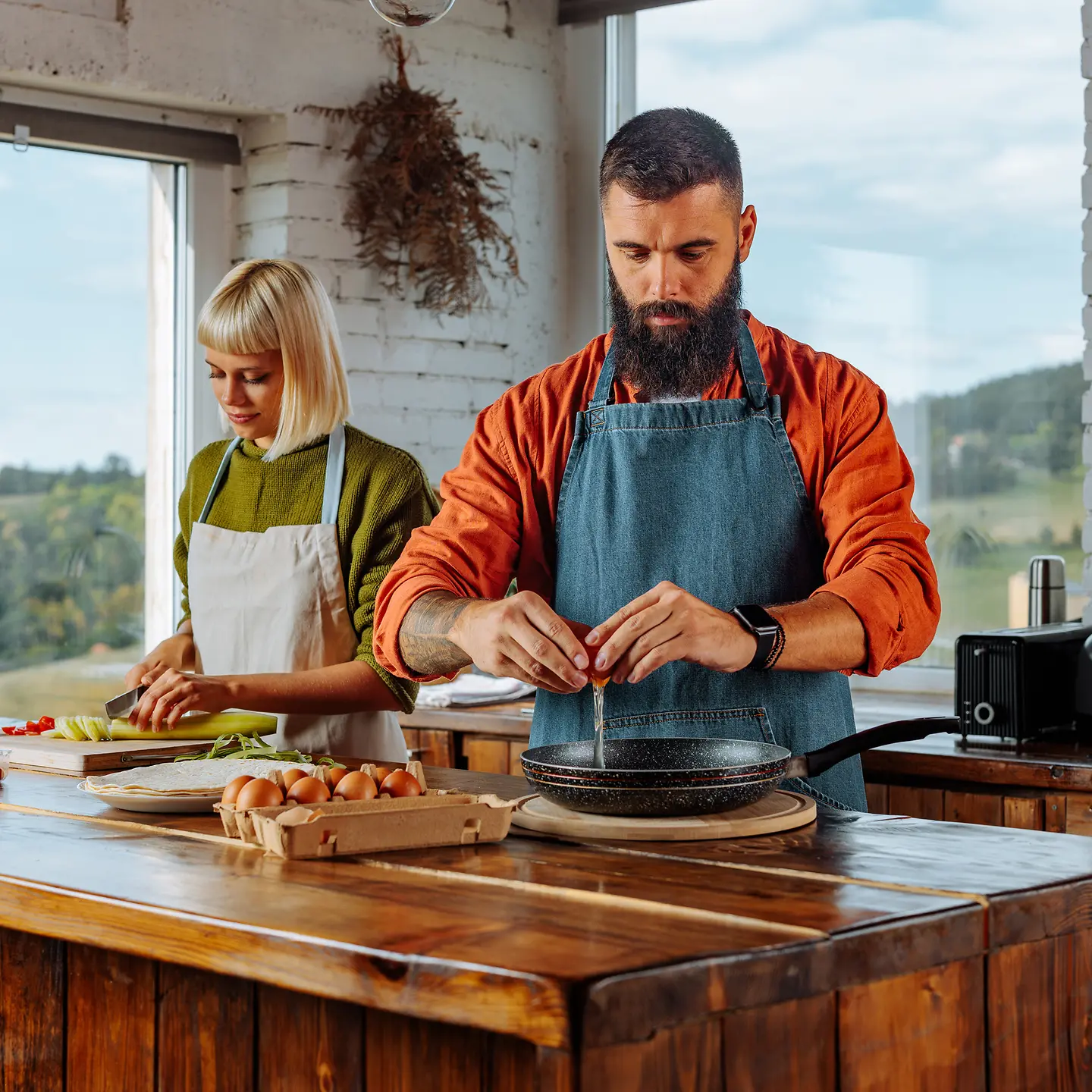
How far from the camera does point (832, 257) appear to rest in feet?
12.6

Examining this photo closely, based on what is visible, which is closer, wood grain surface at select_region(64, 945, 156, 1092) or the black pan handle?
wood grain surface at select_region(64, 945, 156, 1092)

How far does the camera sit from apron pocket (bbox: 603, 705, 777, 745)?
2.05m

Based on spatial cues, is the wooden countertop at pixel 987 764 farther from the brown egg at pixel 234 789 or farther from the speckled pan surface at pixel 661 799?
the brown egg at pixel 234 789

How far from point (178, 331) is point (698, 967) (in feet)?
10.0

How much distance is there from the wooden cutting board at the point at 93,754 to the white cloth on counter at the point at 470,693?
3.73ft

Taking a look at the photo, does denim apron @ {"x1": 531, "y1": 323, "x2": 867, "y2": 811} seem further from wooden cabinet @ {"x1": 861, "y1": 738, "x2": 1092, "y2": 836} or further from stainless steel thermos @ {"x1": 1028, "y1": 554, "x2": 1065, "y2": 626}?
stainless steel thermos @ {"x1": 1028, "y1": 554, "x2": 1065, "y2": 626}

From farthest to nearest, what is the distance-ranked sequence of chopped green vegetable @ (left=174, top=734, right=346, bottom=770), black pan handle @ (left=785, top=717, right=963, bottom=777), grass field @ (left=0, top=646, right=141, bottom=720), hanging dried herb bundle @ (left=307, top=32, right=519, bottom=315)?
1. hanging dried herb bundle @ (left=307, top=32, right=519, bottom=315)
2. grass field @ (left=0, top=646, right=141, bottom=720)
3. chopped green vegetable @ (left=174, top=734, right=346, bottom=770)
4. black pan handle @ (left=785, top=717, right=963, bottom=777)

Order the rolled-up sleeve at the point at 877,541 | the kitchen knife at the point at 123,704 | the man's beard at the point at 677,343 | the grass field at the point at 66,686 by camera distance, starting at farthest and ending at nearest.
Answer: the grass field at the point at 66,686 → the kitchen knife at the point at 123,704 → the man's beard at the point at 677,343 → the rolled-up sleeve at the point at 877,541

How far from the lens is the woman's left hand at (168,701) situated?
226 cm

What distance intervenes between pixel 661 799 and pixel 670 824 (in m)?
0.03

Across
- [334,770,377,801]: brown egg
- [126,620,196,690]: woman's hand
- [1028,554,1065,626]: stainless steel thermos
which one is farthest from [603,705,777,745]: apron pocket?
[1028,554,1065,626]: stainless steel thermos

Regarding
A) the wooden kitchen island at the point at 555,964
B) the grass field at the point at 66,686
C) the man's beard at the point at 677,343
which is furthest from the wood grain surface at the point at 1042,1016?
the grass field at the point at 66,686

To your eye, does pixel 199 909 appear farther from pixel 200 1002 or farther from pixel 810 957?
pixel 810 957

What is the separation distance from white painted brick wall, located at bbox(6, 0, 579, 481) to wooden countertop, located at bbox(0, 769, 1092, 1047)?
7.44ft
